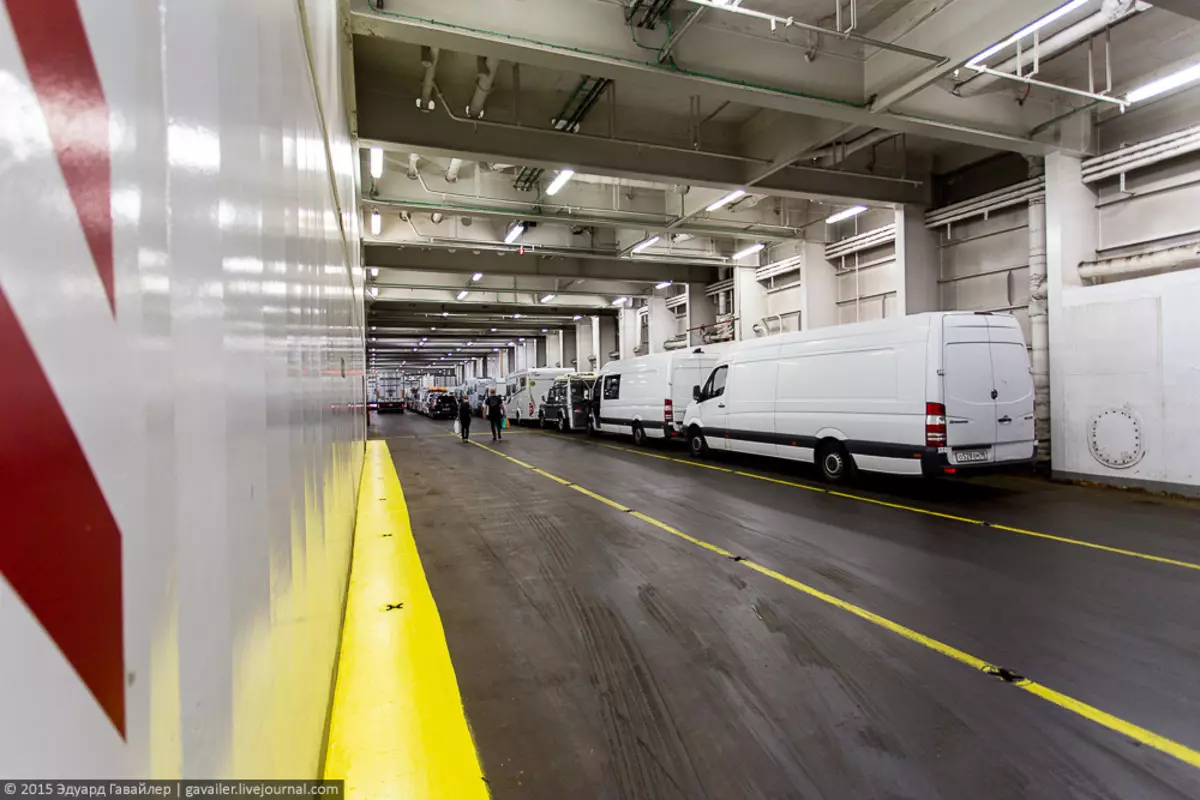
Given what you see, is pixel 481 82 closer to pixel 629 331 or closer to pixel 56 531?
pixel 56 531

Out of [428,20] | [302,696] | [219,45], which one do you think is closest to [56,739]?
[219,45]

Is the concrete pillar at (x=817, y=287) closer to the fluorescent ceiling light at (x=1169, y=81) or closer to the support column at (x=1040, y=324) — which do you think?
the support column at (x=1040, y=324)

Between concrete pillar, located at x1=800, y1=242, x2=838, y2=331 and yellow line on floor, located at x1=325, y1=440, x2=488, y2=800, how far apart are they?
13.0 m

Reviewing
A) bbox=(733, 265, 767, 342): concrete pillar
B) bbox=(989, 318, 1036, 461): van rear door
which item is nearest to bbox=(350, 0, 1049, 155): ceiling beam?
bbox=(989, 318, 1036, 461): van rear door

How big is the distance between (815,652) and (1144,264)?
965 cm

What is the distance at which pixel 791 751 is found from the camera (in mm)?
2676

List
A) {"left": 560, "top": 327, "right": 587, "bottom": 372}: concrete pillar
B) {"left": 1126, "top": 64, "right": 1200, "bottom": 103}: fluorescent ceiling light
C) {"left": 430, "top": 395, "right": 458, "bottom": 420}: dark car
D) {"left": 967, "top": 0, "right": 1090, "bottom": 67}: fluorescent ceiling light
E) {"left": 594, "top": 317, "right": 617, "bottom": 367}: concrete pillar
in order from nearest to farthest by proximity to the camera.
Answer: {"left": 967, "top": 0, "right": 1090, "bottom": 67}: fluorescent ceiling light
{"left": 1126, "top": 64, "right": 1200, "bottom": 103}: fluorescent ceiling light
{"left": 594, "top": 317, "right": 617, "bottom": 367}: concrete pillar
{"left": 560, "top": 327, "right": 587, "bottom": 372}: concrete pillar
{"left": 430, "top": 395, "right": 458, "bottom": 420}: dark car

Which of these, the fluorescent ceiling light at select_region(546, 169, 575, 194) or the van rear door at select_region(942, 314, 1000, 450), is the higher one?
the fluorescent ceiling light at select_region(546, 169, 575, 194)

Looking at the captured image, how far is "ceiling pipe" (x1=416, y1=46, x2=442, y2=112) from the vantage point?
7887 millimetres

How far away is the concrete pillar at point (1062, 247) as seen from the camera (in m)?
10.0

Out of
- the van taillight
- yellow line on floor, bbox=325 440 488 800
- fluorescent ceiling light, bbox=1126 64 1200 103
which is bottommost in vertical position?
yellow line on floor, bbox=325 440 488 800

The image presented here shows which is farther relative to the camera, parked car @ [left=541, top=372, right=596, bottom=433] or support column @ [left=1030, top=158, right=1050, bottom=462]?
parked car @ [left=541, top=372, right=596, bottom=433]

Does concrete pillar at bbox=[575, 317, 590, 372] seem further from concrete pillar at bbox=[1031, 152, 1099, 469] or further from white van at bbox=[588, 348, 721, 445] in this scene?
concrete pillar at bbox=[1031, 152, 1099, 469]

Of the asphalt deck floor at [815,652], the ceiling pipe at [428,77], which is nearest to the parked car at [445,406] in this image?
the ceiling pipe at [428,77]
